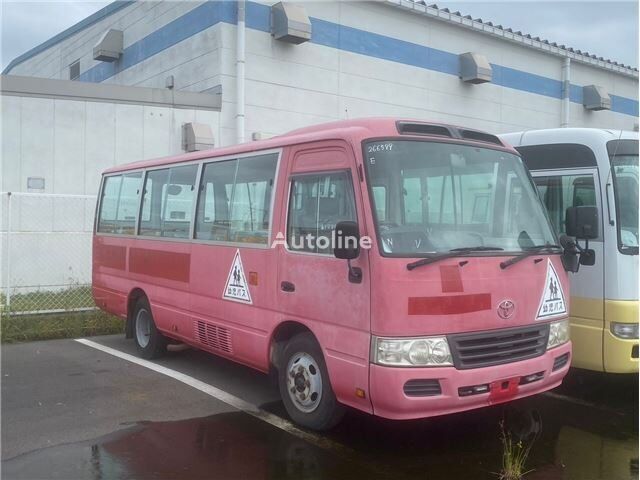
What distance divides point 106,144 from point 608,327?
10.5 m

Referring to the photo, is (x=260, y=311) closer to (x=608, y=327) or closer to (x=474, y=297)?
(x=474, y=297)

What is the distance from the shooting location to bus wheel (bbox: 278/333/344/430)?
17.1ft

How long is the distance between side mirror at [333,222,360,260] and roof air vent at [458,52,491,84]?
15.0 metres

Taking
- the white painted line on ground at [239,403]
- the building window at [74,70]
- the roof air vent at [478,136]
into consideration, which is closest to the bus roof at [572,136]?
the roof air vent at [478,136]

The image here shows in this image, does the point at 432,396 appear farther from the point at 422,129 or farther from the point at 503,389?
the point at 422,129

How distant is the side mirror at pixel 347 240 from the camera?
4.64m

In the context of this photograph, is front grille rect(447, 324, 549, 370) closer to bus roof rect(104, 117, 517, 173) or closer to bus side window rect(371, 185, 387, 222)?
bus side window rect(371, 185, 387, 222)

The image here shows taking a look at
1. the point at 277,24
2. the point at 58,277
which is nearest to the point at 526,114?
the point at 277,24

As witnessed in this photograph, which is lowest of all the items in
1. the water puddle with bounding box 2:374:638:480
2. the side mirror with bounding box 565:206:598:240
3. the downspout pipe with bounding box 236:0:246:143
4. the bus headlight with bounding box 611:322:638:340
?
the water puddle with bounding box 2:374:638:480

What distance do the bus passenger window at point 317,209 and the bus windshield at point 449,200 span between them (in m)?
0.31

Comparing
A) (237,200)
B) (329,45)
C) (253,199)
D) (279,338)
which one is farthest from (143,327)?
(329,45)

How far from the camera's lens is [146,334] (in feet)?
27.3

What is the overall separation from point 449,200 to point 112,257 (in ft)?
18.4

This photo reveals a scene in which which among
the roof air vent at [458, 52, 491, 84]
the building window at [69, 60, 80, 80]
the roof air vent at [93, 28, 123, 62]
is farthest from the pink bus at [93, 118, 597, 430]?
the building window at [69, 60, 80, 80]
